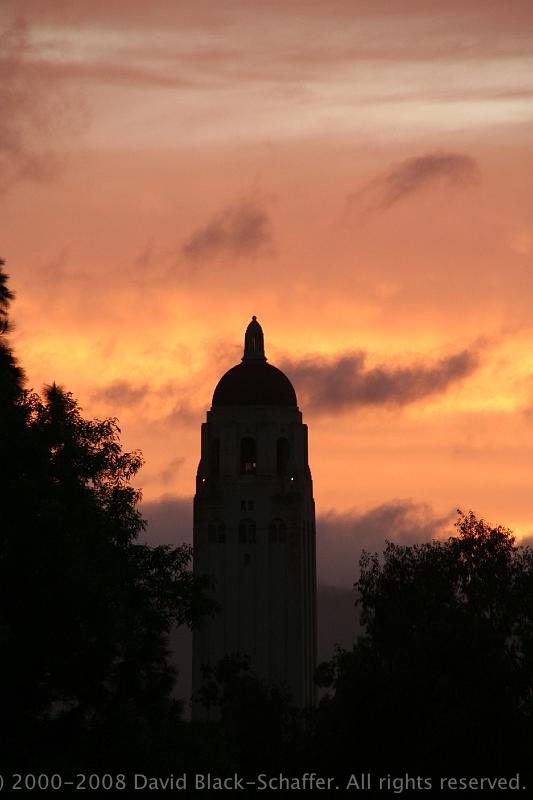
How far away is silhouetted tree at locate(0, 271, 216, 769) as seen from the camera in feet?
198

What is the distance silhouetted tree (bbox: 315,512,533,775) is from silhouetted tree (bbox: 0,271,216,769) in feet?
35.4

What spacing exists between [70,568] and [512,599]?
74.7 feet

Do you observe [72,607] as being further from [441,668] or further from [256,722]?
[256,722]

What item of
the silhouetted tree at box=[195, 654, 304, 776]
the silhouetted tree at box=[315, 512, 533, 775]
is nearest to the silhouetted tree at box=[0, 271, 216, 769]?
the silhouetted tree at box=[315, 512, 533, 775]

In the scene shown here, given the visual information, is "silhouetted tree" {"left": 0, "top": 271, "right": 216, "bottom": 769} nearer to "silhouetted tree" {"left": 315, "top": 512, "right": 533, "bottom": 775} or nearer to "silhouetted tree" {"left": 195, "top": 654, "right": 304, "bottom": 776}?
"silhouetted tree" {"left": 315, "top": 512, "right": 533, "bottom": 775}

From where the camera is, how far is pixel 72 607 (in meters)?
60.7

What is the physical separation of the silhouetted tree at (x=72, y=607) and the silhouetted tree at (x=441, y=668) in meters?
10.8

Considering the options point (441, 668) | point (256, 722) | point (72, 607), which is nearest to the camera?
point (72, 607)

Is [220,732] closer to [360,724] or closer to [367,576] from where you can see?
[360,724]

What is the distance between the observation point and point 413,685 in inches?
2884

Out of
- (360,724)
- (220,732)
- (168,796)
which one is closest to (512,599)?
(360,724)

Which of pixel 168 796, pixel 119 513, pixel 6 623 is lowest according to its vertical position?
pixel 168 796

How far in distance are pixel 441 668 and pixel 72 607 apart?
17.5m


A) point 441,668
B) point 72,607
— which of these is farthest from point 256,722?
point 72,607
